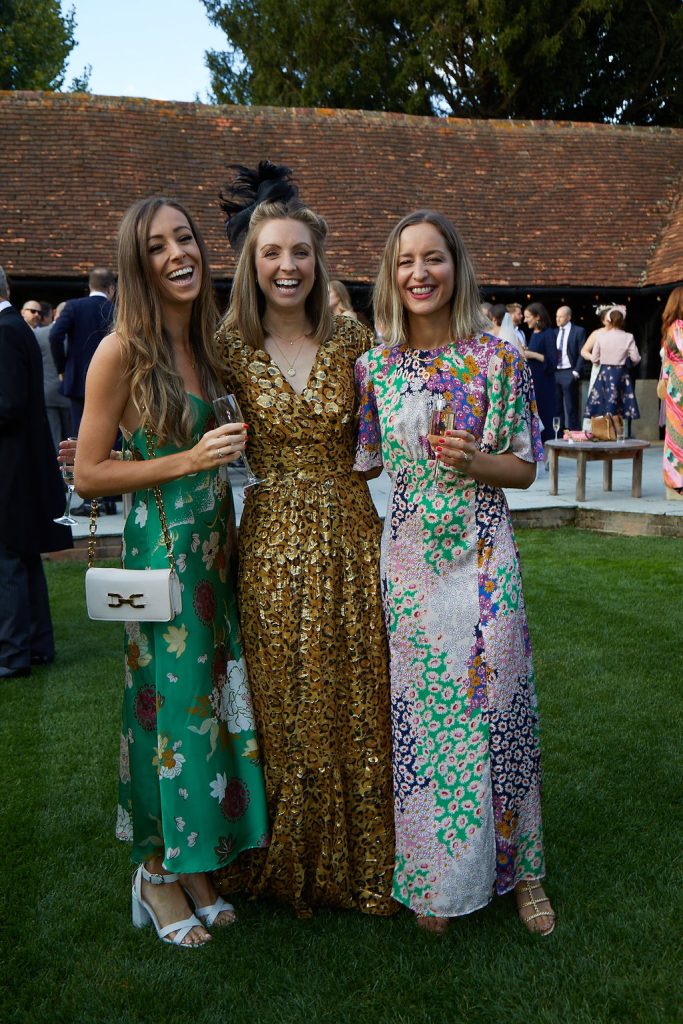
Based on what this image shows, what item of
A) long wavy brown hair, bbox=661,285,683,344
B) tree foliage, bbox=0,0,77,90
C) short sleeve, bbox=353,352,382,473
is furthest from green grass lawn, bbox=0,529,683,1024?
tree foliage, bbox=0,0,77,90

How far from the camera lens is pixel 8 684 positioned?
5.36m

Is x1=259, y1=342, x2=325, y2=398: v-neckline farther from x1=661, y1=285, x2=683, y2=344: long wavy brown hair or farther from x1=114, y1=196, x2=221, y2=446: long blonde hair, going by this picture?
x1=661, y1=285, x2=683, y2=344: long wavy brown hair

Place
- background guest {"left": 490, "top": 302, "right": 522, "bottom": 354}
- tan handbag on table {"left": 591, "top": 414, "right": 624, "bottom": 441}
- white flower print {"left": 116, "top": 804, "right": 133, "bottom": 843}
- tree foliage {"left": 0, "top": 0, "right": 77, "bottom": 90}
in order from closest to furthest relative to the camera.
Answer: white flower print {"left": 116, "top": 804, "right": 133, "bottom": 843}
tan handbag on table {"left": 591, "top": 414, "right": 624, "bottom": 441}
background guest {"left": 490, "top": 302, "right": 522, "bottom": 354}
tree foliage {"left": 0, "top": 0, "right": 77, "bottom": 90}

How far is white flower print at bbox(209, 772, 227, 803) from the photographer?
2869 mm

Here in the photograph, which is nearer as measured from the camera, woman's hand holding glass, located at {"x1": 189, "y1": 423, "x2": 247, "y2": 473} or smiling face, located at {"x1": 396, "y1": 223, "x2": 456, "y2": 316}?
woman's hand holding glass, located at {"x1": 189, "y1": 423, "x2": 247, "y2": 473}

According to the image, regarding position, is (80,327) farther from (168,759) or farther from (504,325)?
(168,759)

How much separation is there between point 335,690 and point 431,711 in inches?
11.2

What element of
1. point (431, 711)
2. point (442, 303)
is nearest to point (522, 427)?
point (442, 303)

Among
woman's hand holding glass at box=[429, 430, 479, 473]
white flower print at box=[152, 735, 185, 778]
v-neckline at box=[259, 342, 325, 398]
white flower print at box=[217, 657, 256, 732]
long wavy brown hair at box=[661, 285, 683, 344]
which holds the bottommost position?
white flower print at box=[152, 735, 185, 778]

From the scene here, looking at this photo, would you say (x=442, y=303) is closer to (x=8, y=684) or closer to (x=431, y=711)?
(x=431, y=711)

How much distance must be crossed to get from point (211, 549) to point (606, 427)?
7902mm

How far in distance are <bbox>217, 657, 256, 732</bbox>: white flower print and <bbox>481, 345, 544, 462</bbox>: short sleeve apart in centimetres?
98

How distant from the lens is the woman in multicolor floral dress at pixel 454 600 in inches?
110

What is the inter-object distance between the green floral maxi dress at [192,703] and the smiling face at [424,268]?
0.66 metres
